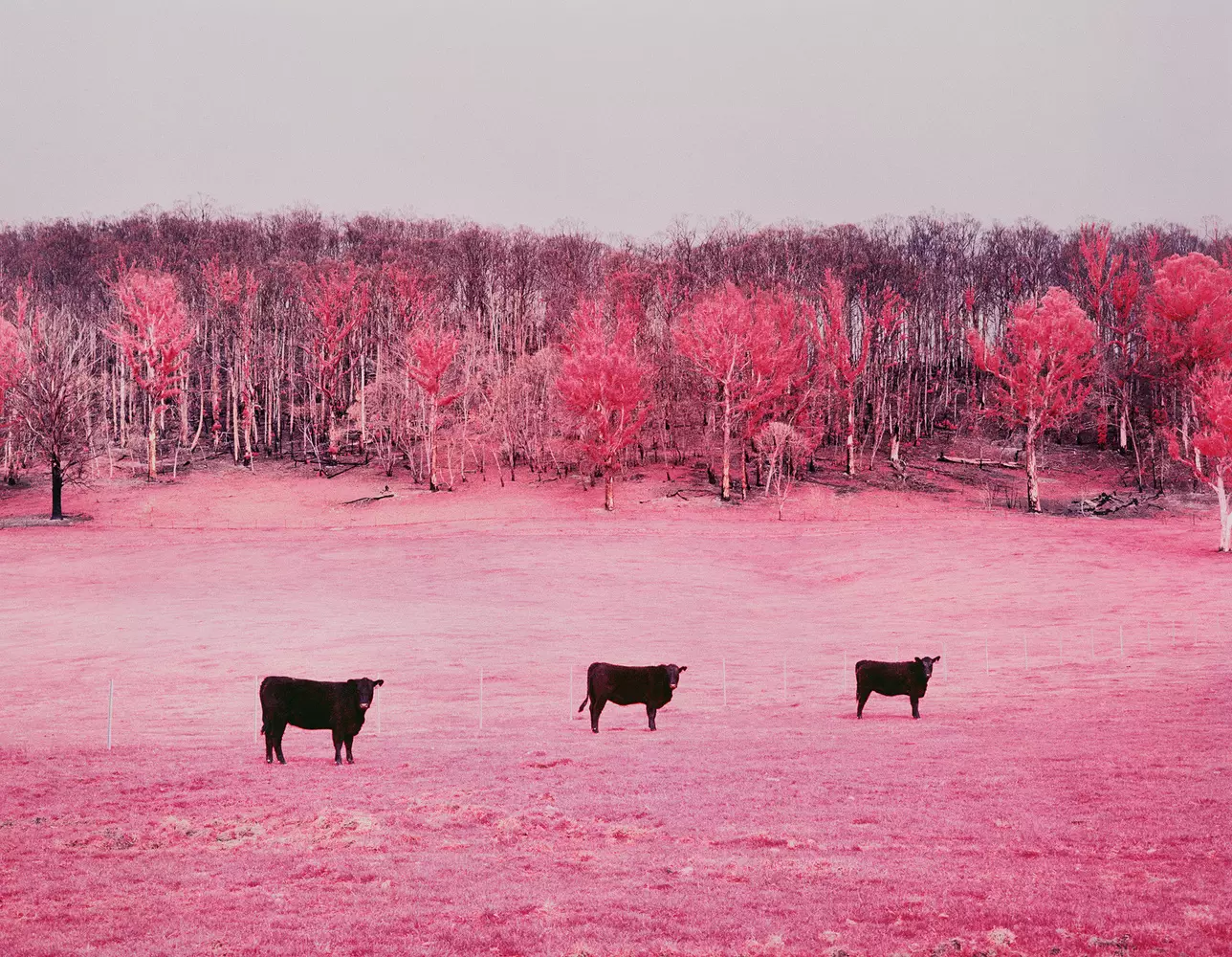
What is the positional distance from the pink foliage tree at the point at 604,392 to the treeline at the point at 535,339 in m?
0.45

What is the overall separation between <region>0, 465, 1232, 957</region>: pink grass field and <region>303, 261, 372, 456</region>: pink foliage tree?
3667 centimetres

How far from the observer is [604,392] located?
63.7 metres

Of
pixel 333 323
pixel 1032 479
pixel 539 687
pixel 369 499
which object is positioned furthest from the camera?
pixel 333 323

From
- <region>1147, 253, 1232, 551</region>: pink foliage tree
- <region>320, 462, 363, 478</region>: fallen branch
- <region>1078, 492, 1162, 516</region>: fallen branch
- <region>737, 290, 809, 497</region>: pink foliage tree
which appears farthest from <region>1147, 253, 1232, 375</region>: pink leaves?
<region>320, 462, 363, 478</region>: fallen branch

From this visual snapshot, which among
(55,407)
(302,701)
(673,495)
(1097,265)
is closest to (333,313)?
(55,407)

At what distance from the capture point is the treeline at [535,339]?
71.8m

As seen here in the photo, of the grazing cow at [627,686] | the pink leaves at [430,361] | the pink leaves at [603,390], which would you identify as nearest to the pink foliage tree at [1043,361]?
the pink leaves at [603,390]

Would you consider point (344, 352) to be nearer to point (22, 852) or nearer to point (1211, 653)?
point (1211, 653)

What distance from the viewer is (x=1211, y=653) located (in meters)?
27.7

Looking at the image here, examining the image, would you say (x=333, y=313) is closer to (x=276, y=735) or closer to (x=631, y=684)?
(x=631, y=684)

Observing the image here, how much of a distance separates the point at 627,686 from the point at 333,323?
216 ft

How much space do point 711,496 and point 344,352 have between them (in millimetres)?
34197

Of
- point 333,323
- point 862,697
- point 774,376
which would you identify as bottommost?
point 862,697

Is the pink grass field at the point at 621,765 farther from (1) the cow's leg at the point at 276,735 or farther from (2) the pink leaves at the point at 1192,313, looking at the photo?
(2) the pink leaves at the point at 1192,313
